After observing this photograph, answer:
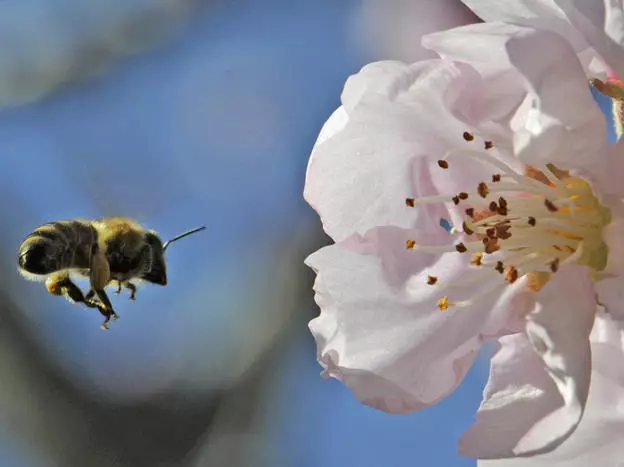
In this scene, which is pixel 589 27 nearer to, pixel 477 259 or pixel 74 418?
pixel 477 259

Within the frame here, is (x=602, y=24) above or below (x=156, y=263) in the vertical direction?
above

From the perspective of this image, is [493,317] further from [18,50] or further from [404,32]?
[18,50]

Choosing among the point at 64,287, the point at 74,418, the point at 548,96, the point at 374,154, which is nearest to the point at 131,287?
the point at 64,287

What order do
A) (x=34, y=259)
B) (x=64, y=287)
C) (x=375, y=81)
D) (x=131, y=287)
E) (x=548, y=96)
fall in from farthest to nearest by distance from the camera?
(x=131, y=287)
(x=64, y=287)
(x=34, y=259)
(x=375, y=81)
(x=548, y=96)

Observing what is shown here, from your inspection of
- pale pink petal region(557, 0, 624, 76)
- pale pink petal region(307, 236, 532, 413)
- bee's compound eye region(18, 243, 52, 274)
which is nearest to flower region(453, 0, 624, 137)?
pale pink petal region(557, 0, 624, 76)

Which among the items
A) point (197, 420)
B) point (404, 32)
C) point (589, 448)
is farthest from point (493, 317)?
point (197, 420)

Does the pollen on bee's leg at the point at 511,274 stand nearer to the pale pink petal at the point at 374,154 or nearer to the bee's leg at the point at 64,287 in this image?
the pale pink petal at the point at 374,154
